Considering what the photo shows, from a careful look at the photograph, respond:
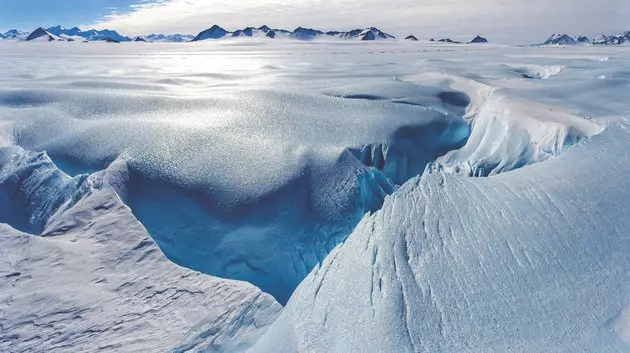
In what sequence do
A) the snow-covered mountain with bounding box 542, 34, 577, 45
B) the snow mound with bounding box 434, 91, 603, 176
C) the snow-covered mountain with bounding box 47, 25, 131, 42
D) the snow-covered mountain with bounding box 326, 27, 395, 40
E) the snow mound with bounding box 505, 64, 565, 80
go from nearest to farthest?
1. the snow mound with bounding box 434, 91, 603, 176
2. the snow mound with bounding box 505, 64, 565, 80
3. the snow-covered mountain with bounding box 326, 27, 395, 40
4. the snow-covered mountain with bounding box 542, 34, 577, 45
5. the snow-covered mountain with bounding box 47, 25, 131, 42

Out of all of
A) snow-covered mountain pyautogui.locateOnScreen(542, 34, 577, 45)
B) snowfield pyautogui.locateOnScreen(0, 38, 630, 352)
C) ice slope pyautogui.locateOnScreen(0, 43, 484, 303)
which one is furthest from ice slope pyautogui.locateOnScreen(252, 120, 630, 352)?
snow-covered mountain pyautogui.locateOnScreen(542, 34, 577, 45)

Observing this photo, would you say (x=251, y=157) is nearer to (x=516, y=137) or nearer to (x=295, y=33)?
(x=516, y=137)

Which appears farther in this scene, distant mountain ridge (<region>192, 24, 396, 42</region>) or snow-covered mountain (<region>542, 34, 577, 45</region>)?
snow-covered mountain (<region>542, 34, 577, 45</region>)

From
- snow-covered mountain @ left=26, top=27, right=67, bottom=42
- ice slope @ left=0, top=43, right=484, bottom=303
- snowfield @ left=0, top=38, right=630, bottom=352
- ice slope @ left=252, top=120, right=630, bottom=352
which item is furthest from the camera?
snow-covered mountain @ left=26, top=27, right=67, bottom=42

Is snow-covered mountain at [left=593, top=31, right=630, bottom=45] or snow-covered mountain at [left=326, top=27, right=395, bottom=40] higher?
snow-covered mountain at [left=326, top=27, right=395, bottom=40]

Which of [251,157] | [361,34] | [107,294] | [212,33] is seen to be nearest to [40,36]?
[212,33]

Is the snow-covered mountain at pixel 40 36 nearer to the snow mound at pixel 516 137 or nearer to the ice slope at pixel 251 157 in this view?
the ice slope at pixel 251 157

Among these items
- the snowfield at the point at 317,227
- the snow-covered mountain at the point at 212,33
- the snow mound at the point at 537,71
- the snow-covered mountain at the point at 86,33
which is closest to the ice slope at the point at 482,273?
the snowfield at the point at 317,227

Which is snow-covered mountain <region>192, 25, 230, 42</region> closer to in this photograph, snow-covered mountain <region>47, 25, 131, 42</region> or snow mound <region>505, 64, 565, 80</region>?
snow-covered mountain <region>47, 25, 131, 42</region>

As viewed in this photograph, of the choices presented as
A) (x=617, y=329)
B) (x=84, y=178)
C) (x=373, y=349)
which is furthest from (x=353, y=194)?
(x=84, y=178)
